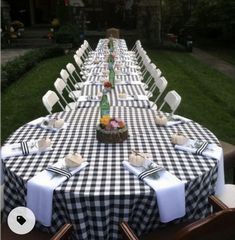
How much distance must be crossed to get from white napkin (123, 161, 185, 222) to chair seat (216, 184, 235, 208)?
0.60 metres

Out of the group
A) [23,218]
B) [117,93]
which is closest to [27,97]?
[117,93]

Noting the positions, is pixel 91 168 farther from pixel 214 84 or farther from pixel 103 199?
pixel 214 84

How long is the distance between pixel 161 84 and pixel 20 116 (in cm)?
319

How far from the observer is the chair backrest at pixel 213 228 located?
2.51m

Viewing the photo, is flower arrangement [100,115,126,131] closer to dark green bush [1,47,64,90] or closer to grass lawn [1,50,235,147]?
grass lawn [1,50,235,147]

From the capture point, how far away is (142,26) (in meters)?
20.0

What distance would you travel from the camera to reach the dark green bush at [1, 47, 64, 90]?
1083 centimetres

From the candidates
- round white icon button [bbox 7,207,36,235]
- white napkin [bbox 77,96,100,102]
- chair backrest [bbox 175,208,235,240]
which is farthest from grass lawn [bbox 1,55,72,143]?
chair backrest [bbox 175,208,235,240]

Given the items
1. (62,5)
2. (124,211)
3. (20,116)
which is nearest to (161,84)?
(20,116)

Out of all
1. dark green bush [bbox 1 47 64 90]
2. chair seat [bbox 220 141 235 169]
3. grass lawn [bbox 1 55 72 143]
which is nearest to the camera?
chair seat [bbox 220 141 235 169]

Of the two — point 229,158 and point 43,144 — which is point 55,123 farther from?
point 229,158

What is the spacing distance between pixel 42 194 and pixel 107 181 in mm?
554

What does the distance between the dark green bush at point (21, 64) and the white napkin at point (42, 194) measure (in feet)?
24.6

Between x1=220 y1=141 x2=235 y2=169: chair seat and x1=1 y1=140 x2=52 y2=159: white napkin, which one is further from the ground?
x1=1 y1=140 x2=52 y2=159: white napkin
